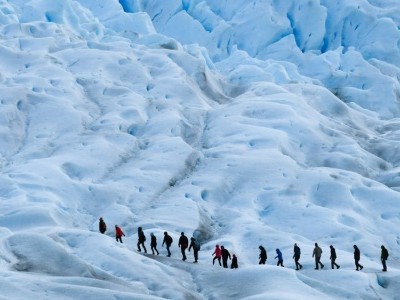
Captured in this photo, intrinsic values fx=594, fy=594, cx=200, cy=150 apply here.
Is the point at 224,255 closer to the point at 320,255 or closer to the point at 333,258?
the point at 320,255

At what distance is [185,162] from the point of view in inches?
1681

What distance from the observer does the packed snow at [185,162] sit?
24.9m

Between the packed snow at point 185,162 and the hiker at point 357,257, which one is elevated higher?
the packed snow at point 185,162

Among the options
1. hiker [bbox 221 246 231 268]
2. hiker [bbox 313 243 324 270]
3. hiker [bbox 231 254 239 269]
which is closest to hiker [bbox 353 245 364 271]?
hiker [bbox 313 243 324 270]

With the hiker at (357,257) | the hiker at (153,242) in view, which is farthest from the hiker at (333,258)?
the hiker at (153,242)

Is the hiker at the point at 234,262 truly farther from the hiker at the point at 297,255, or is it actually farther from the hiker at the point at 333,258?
the hiker at the point at 333,258

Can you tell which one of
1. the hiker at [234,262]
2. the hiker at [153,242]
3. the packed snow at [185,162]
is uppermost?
the packed snow at [185,162]

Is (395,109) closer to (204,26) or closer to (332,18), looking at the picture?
(332,18)

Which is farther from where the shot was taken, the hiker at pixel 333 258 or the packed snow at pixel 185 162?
the hiker at pixel 333 258

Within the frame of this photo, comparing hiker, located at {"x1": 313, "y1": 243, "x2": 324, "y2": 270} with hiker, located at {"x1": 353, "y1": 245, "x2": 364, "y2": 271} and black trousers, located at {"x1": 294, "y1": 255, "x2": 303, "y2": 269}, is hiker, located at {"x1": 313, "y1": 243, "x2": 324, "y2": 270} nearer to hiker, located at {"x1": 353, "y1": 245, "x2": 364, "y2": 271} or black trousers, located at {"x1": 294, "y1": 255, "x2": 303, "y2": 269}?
black trousers, located at {"x1": 294, "y1": 255, "x2": 303, "y2": 269}

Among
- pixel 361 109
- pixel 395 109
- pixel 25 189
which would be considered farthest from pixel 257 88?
pixel 25 189

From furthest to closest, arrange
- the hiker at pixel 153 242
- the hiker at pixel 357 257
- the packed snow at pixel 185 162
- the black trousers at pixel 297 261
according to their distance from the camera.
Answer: the hiker at pixel 153 242 < the black trousers at pixel 297 261 < the hiker at pixel 357 257 < the packed snow at pixel 185 162

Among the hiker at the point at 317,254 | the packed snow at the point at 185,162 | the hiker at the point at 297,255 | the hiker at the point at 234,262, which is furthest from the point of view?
the hiker at the point at 317,254

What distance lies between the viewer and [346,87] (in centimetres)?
6869
